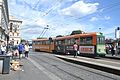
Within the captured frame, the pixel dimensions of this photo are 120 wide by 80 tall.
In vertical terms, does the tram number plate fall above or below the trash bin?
above

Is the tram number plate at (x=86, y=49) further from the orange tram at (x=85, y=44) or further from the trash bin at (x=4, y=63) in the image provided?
the trash bin at (x=4, y=63)

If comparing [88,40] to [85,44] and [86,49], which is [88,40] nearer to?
[85,44]

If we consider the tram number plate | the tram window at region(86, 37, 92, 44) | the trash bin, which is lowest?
the trash bin

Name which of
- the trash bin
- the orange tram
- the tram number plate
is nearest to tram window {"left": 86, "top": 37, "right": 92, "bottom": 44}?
the orange tram

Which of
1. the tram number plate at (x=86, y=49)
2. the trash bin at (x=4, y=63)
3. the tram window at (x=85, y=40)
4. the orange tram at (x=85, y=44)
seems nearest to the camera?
the trash bin at (x=4, y=63)

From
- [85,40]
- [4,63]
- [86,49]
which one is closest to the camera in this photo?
[4,63]

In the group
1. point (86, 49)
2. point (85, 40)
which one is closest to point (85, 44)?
point (85, 40)

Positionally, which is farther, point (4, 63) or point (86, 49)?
point (86, 49)

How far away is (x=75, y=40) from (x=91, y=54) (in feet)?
16.7

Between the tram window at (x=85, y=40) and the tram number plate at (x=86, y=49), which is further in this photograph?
the tram window at (x=85, y=40)

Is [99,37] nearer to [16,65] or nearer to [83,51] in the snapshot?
[83,51]

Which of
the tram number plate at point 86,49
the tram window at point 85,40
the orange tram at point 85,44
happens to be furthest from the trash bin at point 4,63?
the tram window at point 85,40

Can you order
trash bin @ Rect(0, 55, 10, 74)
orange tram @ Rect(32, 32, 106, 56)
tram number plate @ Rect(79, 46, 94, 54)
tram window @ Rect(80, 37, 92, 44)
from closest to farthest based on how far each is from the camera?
trash bin @ Rect(0, 55, 10, 74) < orange tram @ Rect(32, 32, 106, 56) < tram number plate @ Rect(79, 46, 94, 54) < tram window @ Rect(80, 37, 92, 44)

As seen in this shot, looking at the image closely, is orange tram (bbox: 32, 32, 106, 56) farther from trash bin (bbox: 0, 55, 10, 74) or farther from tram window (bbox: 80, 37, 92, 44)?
trash bin (bbox: 0, 55, 10, 74)
